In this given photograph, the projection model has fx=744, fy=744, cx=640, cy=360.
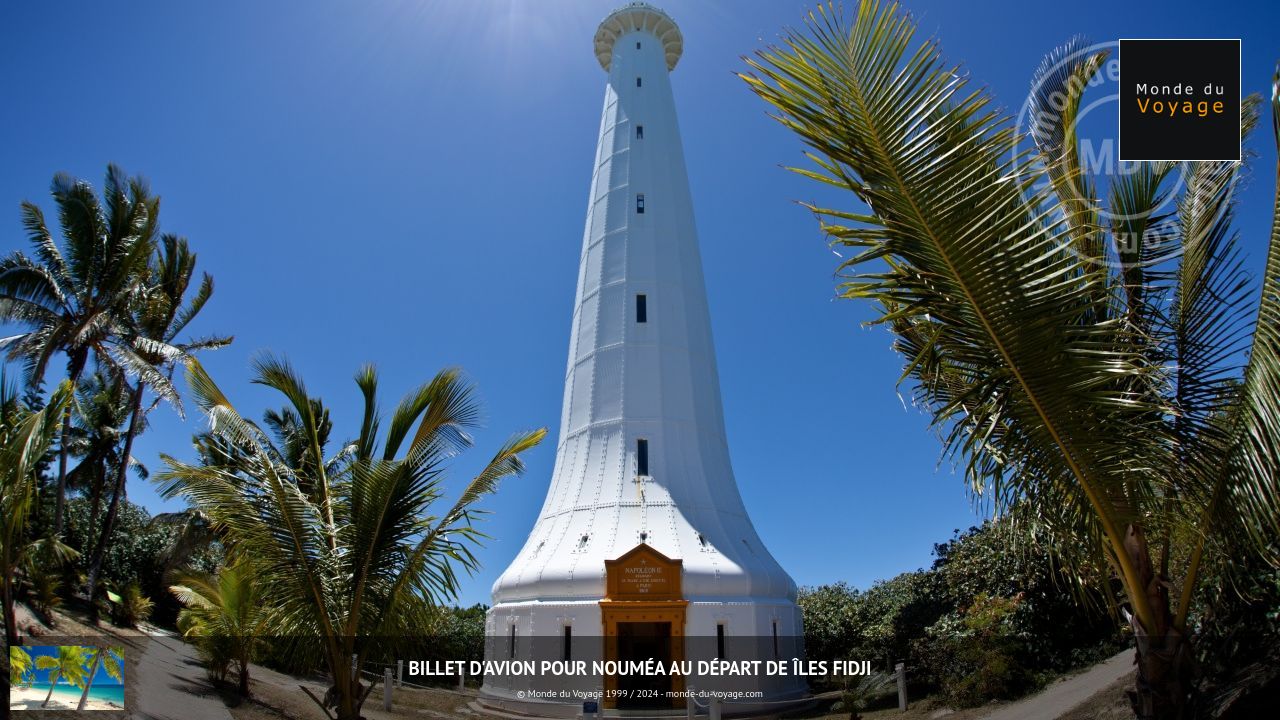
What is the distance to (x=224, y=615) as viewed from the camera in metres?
13.6

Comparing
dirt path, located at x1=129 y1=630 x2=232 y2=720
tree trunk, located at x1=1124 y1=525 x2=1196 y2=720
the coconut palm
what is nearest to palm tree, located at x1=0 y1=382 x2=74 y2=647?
the coconut palm

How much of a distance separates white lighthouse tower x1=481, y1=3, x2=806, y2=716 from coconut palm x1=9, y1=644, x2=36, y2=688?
35.0 feet

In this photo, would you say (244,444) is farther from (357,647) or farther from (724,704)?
(724,704)

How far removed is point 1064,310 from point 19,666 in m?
9.95

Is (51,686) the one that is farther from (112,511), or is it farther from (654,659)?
(112,511)

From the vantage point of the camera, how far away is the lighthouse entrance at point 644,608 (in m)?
16.7

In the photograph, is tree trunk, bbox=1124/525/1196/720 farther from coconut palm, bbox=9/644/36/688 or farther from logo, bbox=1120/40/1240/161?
coconut palm, bbox=9/644/36/688

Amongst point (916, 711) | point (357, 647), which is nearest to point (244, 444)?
point (357, 647)

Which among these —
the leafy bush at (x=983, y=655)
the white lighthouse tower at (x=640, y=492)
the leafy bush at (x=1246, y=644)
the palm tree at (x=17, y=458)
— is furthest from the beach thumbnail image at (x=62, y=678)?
the leafy bush at (x=983, y=655)

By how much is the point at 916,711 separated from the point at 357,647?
11.2m

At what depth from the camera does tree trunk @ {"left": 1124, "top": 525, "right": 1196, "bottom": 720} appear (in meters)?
4.60

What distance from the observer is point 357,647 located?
8586 mm

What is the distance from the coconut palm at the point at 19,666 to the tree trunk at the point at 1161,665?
978cm

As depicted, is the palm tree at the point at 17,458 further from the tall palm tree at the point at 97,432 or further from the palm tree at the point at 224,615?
the tall palm tree at the point at 97,432
